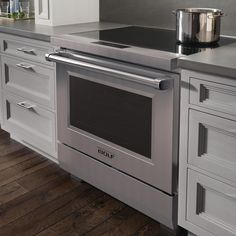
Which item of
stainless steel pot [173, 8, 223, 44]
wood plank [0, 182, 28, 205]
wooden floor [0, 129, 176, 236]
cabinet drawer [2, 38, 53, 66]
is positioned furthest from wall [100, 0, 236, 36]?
wood plank [0, 182, 28, 205]

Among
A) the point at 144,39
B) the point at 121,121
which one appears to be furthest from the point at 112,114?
the point at 144,39

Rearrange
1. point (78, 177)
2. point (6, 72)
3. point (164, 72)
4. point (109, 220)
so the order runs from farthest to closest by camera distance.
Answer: point (6, 72) → point (78, 177) → point (109, 220) → point (164, 72)

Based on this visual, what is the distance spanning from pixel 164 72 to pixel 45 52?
880 mm

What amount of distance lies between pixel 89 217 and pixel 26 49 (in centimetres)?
103

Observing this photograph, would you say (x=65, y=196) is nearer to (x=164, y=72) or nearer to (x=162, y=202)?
(x=162, y=202)

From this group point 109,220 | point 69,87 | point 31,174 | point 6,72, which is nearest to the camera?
point 109,220

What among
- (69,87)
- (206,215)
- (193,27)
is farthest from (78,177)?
(193,27)

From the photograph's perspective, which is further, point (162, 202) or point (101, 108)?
point (101, 108)

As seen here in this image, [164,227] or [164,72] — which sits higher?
[164,72]

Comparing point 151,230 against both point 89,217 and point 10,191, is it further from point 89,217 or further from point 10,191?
point 10,191

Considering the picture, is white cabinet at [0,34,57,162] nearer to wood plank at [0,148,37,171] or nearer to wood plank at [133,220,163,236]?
wood plank at [0,148,37,171]

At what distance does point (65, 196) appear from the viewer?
2254mm

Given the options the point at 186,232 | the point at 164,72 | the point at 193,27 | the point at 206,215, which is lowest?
the point at 186,232

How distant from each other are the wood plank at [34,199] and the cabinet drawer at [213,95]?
3.32 feet
